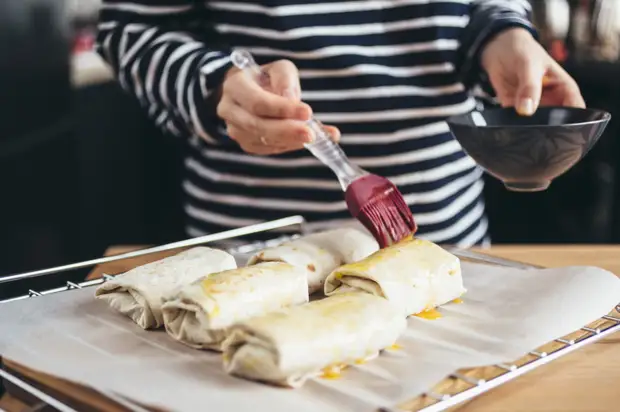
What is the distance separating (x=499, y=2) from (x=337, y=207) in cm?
42

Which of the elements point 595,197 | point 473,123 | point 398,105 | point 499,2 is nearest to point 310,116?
point 473,123

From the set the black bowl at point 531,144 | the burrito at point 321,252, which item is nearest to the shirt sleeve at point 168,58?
the burrito at point 321,252

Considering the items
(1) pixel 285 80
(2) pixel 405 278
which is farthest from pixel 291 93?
(2) pixel 405 278

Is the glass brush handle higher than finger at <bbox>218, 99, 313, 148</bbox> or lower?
lower

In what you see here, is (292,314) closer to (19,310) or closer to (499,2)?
(19,310)

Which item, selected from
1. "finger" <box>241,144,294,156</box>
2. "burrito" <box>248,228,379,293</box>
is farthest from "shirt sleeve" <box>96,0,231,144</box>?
"burrito" <box>248,228,379,293</box>

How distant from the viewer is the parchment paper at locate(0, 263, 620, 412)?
79cm

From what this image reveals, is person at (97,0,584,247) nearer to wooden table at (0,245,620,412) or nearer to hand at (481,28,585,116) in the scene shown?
hand at (481,28,585,116)

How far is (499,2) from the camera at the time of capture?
55.8 inches

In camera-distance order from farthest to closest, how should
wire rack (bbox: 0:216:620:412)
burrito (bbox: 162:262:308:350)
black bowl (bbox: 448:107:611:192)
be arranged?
black bowl (bbox: 448:107:611:192)
burrito (bbox: 162:262:308:350)
wire rack (bbox: 0:216:620:412)

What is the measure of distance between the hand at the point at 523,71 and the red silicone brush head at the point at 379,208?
0.67 feet

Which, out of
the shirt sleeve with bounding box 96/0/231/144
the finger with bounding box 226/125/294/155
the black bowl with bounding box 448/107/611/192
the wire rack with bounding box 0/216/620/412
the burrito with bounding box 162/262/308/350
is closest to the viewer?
the wire rack with bounding box 0/216/620/412

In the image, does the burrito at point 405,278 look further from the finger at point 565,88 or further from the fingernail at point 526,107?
the finger at point 565,88

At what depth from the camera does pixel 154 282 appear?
1005mm
